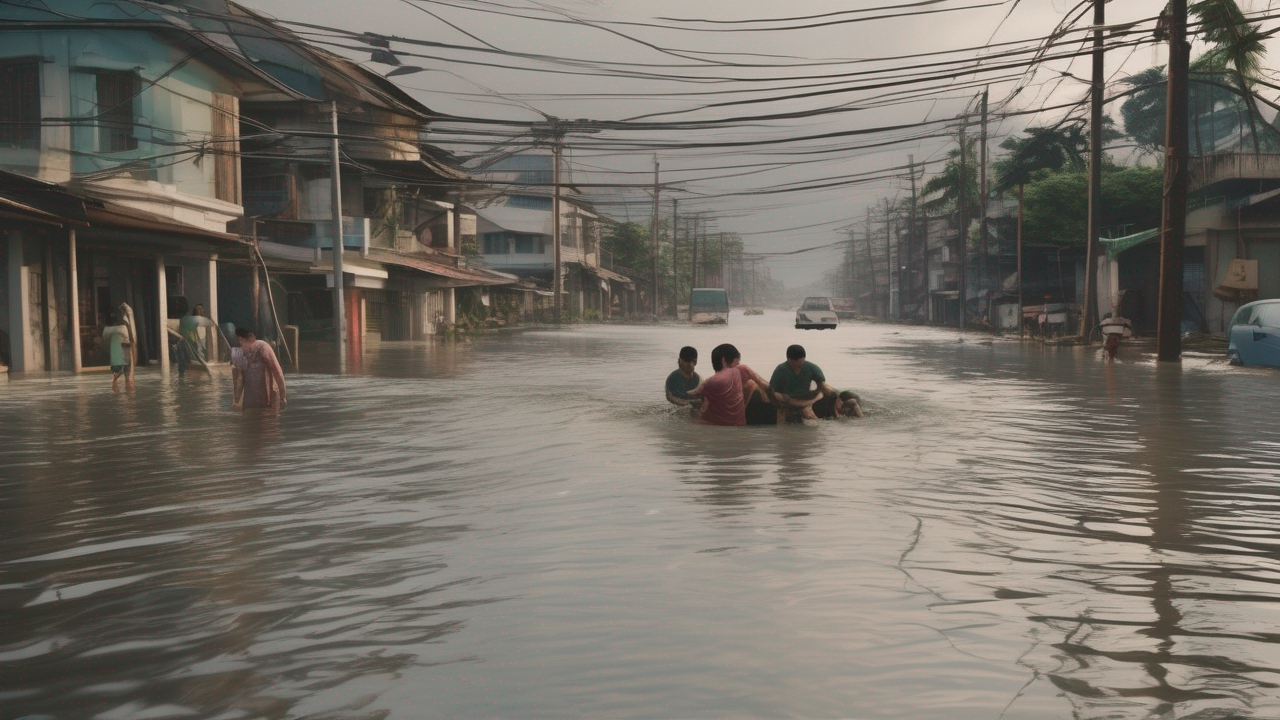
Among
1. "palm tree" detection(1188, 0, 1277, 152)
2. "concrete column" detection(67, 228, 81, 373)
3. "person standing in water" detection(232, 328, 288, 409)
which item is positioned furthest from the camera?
"concrete column" detection(67, 228, 81, 373)

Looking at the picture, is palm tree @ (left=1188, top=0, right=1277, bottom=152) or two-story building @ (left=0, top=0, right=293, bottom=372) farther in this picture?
two-story building @ (left=0, top=0, right=293, bottom=372)

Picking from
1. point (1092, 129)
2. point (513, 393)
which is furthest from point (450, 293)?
point (513, 393)

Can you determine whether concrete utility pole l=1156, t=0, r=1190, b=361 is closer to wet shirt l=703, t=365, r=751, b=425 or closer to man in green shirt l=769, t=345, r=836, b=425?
man in green shirt l=769, t=345, r=836, b=425

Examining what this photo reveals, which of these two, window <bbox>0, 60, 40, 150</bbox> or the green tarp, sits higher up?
window <bbox>0, 60, 40, 150</bbox>

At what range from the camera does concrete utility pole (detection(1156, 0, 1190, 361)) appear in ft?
97.9

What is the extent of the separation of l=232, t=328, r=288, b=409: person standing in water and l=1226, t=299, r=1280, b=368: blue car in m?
22.1

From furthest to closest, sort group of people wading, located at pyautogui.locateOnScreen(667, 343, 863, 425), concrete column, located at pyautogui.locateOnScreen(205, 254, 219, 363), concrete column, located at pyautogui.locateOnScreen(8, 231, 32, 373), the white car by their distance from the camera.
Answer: the white car
concrete column, located at pyautogui.locateOnScreen(205, 254, 219, 363)
concrete column, located at pyautogui.locateOnScreen(8, 231, 32, 373)
group of people wading, located at pyautogui.locateOnScreen(667, 343, 863, 425)

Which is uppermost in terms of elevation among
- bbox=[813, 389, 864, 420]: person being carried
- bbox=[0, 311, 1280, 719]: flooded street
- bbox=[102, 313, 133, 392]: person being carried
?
bbox=[102, 313, 133, 392]: person being carried

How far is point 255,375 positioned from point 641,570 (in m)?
11.7

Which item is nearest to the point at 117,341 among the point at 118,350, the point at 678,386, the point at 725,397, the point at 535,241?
the point at 118,350

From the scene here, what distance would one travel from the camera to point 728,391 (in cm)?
1557

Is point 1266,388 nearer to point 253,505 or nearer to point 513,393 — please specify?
point 513,393

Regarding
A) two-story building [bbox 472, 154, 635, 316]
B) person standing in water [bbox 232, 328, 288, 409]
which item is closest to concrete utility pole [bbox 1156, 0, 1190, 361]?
person standing in water [bbox 232, 328, 288, 409]

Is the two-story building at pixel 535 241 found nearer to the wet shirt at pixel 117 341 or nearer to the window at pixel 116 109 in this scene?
the window at pixel 116 109
